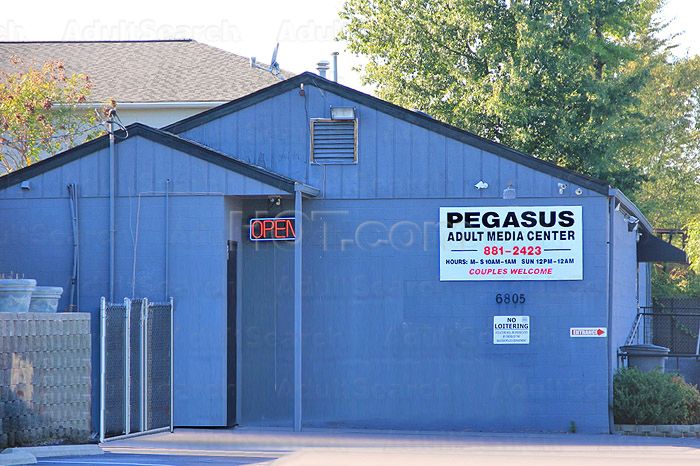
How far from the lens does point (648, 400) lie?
20.8m

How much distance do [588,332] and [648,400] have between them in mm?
1593

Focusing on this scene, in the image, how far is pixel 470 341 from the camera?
2080 centimetres

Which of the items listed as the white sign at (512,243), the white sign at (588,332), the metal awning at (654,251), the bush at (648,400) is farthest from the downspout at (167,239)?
the metal awning at (654,251)

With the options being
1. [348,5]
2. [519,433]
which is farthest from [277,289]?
[348,5]

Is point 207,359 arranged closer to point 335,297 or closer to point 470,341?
point 335,297

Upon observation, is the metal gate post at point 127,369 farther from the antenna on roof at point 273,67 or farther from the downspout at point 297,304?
the antenna on roof at point 273,67

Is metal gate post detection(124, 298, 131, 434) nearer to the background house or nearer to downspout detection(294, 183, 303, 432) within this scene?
downspout detection(294, 183, 303, 432)

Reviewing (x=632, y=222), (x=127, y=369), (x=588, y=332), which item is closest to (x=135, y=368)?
(x=127, y=369)

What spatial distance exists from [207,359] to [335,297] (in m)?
2.45

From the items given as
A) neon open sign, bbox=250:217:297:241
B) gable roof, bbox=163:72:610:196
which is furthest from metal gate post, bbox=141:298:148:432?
gable roof, bbox=163:72:610:196

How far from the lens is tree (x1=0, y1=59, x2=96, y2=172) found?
29.2m

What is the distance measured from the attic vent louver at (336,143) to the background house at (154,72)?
1339cm

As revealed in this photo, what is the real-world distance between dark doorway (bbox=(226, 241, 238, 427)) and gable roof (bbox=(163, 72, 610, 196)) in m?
2.45

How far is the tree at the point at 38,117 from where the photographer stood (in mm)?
29156
